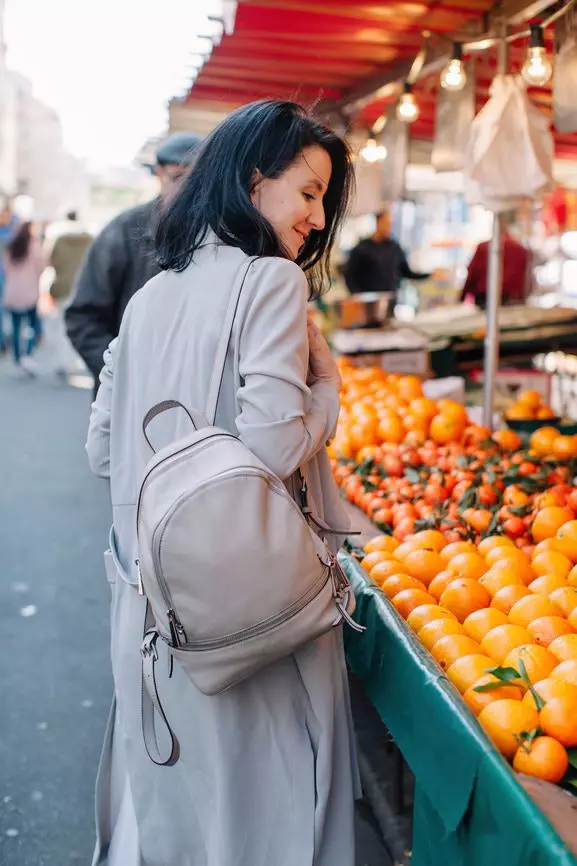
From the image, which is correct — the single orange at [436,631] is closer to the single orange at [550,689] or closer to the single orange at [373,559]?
the single orange at [550,689]

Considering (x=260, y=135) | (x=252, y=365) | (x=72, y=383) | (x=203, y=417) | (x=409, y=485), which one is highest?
(x=260, y=135)

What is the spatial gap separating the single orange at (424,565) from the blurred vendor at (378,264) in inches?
282

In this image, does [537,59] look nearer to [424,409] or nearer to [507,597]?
[424,409]

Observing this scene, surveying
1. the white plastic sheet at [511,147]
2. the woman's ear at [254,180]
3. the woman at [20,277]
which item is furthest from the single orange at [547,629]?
the woman at [20,277]

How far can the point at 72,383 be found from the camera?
38.0 feet

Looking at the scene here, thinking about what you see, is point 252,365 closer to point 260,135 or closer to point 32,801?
point 260,135

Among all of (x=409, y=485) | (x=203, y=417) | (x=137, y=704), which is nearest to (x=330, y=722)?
(x=137, y=704)

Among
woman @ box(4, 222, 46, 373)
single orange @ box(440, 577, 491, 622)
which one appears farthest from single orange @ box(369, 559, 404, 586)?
woman @ box(4, 222, 46, 373)

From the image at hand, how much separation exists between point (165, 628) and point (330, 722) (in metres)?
0.45

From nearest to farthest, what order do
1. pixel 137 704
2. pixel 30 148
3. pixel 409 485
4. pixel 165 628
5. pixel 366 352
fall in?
1. pixel 165 628
2. pixel 137 704
3. pixel 409 485
4. pixel 366 352
5. pixel 30 148

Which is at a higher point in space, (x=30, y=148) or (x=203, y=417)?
(x=30, y=148)

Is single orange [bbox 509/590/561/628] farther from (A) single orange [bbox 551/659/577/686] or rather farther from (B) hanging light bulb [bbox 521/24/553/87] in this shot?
(B) hanging light bulb [bbox 521/24/553/87]

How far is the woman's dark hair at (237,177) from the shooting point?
6.00 feet

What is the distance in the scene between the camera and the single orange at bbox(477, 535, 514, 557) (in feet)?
9.03
